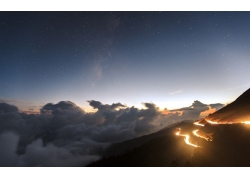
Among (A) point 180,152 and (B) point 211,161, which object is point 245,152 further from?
(A) point 180,152

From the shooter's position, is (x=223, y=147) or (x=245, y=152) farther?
(x=223, y=147)

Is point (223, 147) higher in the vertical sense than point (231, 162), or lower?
higher
